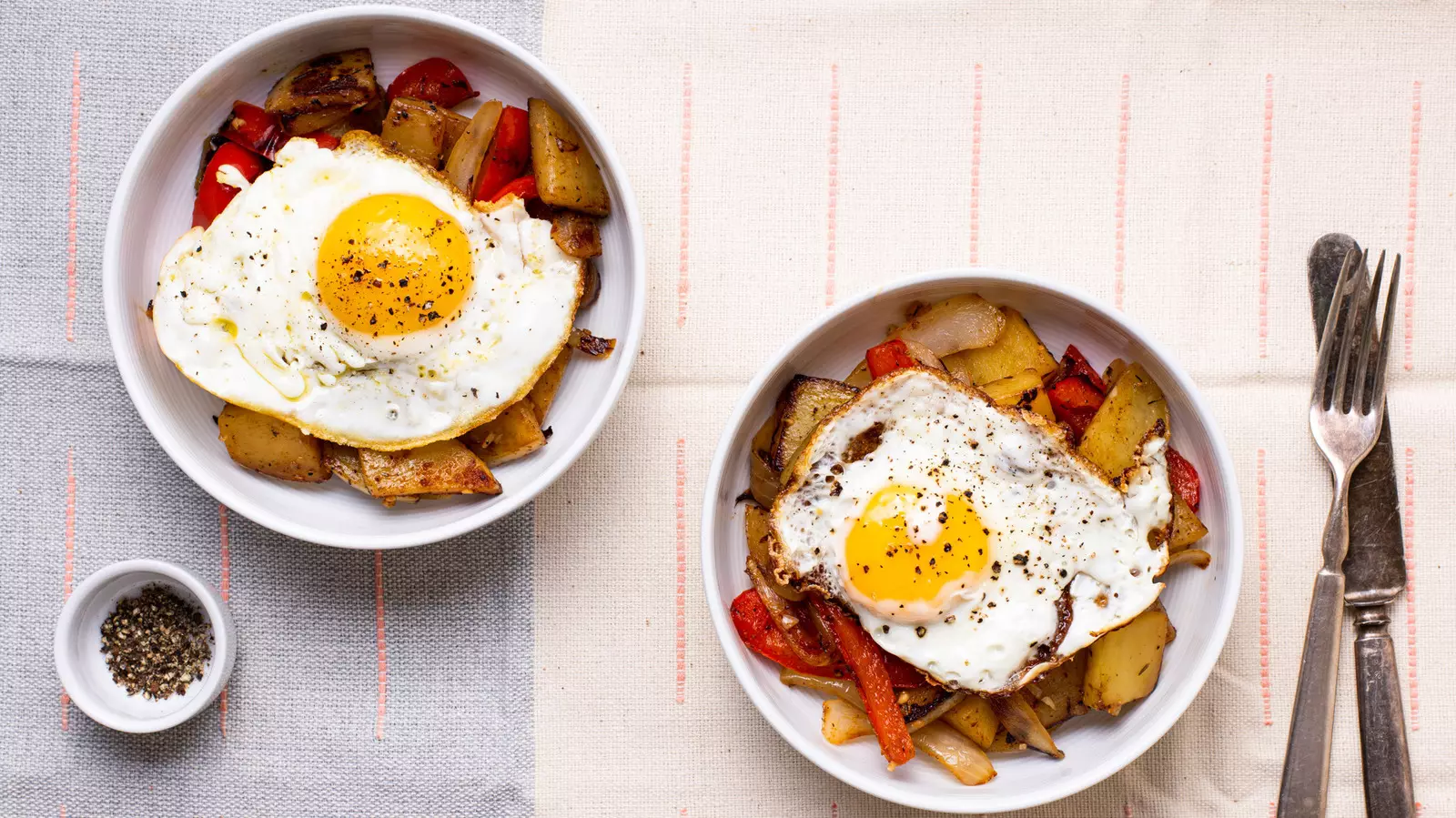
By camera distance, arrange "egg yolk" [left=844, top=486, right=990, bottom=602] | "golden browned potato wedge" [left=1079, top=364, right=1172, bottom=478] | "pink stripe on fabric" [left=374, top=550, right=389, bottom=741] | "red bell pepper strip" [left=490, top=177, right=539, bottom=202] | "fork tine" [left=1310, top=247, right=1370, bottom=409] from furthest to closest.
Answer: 1. "pink stripe on fabric" [left=374, top=550, right=389, bottom=741]
2. "fork tine" [left=1310, top=247, right=1370, bottom=409]
3. "red bell pepper strip" [left=490, top=177, right=539, bottom=202]
4. "golden browned potato wedge" [left=1079, top=364, right=1172, bottom=478]
5. "egg yolk" [left=844, top=486, right=990, bottom=602]

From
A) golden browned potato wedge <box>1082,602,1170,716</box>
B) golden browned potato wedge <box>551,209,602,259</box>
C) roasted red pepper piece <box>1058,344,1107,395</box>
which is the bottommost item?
golden browned potato wedge <box>1082,602,1170,716</box>

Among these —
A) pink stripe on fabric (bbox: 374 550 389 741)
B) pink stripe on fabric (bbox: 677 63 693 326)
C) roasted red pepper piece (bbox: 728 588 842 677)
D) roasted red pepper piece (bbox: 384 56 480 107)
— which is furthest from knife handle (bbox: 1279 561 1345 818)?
roasted red pepper piece (bbox: 384 56 480 107)

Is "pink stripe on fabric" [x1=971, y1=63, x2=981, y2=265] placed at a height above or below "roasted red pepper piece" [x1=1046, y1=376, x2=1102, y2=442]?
above

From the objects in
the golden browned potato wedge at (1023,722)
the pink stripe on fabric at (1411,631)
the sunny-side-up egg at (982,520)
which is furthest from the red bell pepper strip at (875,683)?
the pink stripe on fabric at (1411,631)

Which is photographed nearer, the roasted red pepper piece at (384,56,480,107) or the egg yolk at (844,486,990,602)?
the egg yolk at (844,486,990,602)

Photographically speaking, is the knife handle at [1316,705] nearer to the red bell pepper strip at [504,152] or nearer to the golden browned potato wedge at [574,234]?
the golden browned potato wedge at [574,234]

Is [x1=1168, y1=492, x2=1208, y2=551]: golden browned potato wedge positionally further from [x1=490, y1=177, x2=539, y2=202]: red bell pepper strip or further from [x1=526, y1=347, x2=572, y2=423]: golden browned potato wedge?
[x1=490, y1=177, x2=539, y2=202]: red bell pepper strip
